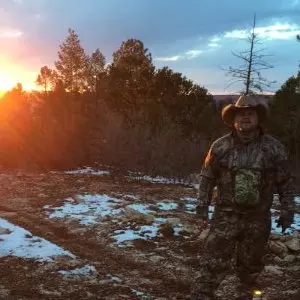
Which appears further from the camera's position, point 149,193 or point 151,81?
point 151,81

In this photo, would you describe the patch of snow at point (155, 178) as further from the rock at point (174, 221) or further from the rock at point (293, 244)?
the rock at point (293, 244)

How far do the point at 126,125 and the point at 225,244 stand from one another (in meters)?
18.8

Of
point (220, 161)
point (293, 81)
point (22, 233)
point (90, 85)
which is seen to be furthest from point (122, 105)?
point (220, 161)

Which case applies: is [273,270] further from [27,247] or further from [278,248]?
[27,247]

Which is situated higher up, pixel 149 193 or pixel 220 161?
pixel 220 161

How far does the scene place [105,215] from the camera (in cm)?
965

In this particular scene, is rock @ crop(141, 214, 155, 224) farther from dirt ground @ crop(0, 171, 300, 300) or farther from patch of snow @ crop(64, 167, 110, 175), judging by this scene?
patch of snow @ crop(64, 167, 110, 175)

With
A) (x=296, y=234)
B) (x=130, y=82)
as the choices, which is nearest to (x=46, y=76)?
(x=130, y=82)

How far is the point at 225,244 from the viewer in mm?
4297

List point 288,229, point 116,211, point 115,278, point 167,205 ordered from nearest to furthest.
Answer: point 115,278 → point 288,229 → point 116,211 → point 167,205

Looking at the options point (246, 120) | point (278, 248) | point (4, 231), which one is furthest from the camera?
point (4, 231)

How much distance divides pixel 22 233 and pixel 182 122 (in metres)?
18.8

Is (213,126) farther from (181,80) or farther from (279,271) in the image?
(279,271)

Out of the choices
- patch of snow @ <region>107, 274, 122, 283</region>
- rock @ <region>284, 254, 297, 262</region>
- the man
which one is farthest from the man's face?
rock @ <region>284, 254, 297, 262</region>
